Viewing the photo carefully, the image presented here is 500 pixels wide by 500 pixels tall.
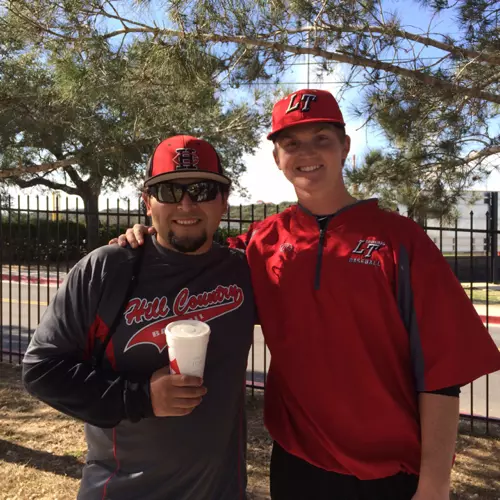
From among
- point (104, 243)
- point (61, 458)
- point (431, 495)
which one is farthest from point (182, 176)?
point (104, 243)

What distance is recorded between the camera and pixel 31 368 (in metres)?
1.64

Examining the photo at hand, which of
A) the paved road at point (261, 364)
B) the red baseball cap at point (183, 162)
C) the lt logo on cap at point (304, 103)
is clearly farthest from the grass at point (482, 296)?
the red baseball cap at point (183, 162)

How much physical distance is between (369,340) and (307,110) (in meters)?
0.90

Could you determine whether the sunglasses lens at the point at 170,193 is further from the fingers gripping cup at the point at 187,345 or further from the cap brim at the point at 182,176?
the fingers gripping cup at the point at 187,345

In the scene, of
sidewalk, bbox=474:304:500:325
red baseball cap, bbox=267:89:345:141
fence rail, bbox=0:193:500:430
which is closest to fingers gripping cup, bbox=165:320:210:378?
red baseball cap, bbox=267:89:345:141

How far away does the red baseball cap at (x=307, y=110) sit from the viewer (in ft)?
6.36

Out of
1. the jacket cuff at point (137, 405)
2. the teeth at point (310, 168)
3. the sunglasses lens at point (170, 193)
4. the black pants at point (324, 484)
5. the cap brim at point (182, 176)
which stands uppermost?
the teeth at point (310, 168)

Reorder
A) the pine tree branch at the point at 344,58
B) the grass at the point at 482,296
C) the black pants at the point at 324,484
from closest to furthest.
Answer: the black pants at the point at 324,484 < the pine tree branch at the point at 344,58 < the grass at the point at 482,296

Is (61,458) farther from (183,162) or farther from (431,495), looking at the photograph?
(431,495)

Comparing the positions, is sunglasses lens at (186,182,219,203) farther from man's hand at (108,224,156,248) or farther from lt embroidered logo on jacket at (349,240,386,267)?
lt embroidered logo on jacket at (349,240,386,267)

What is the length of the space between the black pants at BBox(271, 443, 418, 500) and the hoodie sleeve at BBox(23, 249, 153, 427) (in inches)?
25.7

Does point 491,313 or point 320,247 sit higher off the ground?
point 320,247

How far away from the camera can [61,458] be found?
4.09 metres

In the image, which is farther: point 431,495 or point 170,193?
point 170,193
